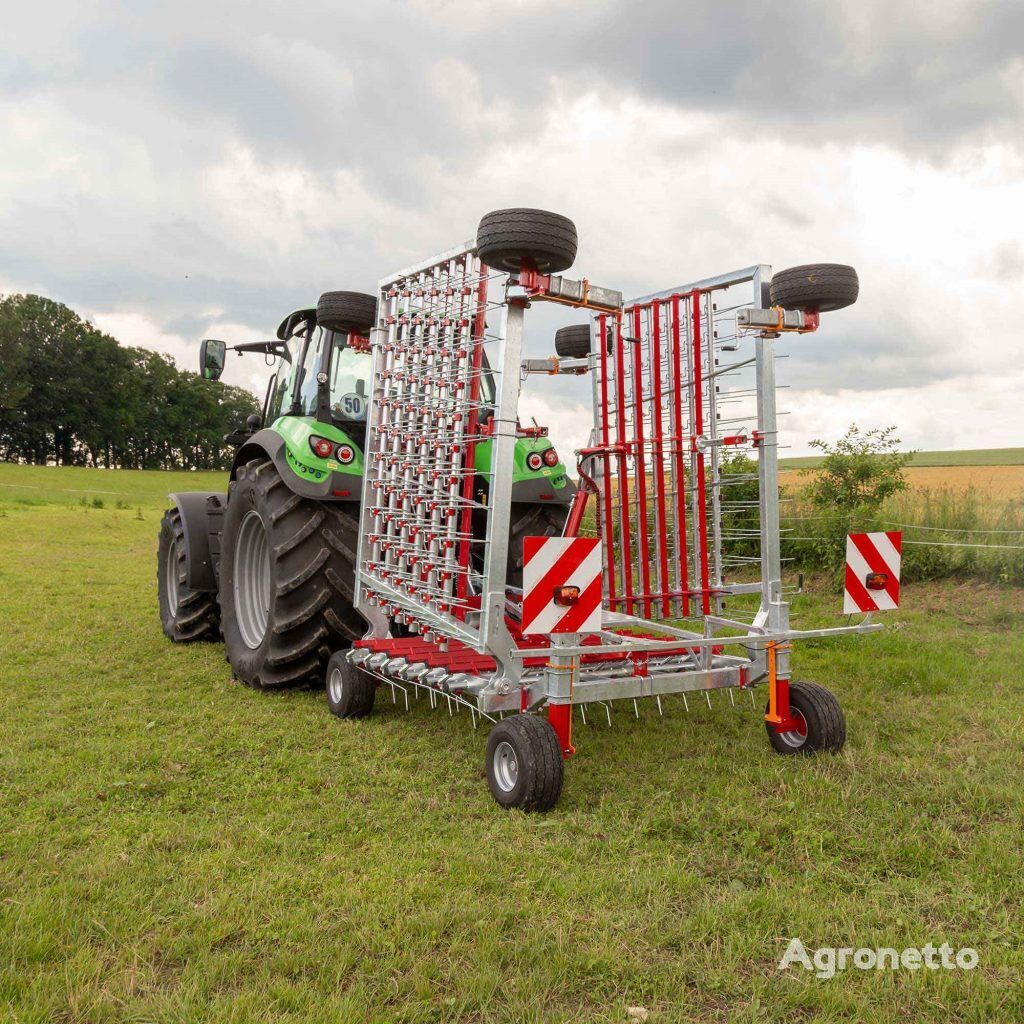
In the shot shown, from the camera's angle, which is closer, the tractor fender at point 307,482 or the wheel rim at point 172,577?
the tractor fender at point 307,482

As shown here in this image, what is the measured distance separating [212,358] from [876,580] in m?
4.55

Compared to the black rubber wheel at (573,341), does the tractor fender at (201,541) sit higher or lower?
lower

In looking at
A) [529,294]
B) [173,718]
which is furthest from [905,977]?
[173,718]

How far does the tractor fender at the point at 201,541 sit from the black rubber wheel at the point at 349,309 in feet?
7.64

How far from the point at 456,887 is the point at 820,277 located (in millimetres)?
3043

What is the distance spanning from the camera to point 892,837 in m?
2.81

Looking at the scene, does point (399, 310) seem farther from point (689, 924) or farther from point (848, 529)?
point (848, 529)

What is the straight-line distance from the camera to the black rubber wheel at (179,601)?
6.41 meters

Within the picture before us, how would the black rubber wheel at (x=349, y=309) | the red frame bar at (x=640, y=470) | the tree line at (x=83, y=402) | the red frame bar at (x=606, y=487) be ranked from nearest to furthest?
the red frame bar at (x=640, y=470) → the red frame bar at (x=606, y=487) → the black rubber wheel at (x=349, y=309) → the tree line at (x=83, y=402)

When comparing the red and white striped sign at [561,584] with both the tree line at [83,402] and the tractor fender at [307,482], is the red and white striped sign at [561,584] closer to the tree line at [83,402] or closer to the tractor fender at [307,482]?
the tractor fender at [307,482]

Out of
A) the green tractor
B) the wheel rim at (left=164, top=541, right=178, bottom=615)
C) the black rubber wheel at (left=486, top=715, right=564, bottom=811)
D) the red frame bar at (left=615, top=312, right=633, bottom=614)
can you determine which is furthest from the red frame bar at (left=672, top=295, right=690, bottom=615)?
the wheel rim at (left=164, top=541, right=178, bottom=615)

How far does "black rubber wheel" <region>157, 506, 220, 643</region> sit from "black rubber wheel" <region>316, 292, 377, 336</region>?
2511 millimetres

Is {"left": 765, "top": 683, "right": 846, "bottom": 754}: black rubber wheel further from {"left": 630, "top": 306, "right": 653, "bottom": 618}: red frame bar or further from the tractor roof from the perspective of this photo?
the tractor roof

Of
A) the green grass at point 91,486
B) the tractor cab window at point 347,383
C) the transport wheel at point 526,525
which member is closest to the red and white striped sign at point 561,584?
the transport wheel at point 526,525
